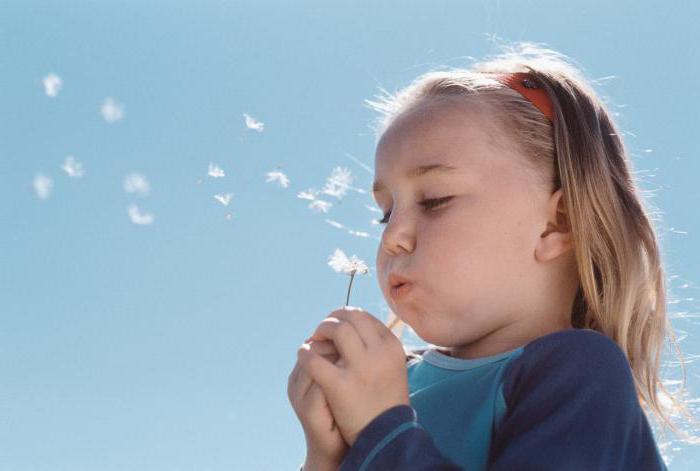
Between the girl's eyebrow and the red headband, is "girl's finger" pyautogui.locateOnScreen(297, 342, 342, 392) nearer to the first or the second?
the girl's eyebrow

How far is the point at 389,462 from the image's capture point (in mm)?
2010

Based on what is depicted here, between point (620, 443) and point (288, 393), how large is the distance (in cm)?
89

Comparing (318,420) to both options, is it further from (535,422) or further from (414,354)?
(414,354)

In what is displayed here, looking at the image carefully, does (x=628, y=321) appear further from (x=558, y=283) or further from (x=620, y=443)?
(x=620, y=443)

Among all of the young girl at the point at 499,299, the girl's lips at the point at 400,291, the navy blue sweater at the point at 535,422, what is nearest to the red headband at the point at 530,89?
the young girl at the point at 499,299

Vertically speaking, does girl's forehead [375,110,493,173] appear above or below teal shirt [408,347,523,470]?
above

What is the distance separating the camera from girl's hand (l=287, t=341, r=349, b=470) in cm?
222

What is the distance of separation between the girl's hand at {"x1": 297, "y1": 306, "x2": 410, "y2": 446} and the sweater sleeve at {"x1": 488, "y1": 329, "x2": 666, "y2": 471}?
30 centimetres

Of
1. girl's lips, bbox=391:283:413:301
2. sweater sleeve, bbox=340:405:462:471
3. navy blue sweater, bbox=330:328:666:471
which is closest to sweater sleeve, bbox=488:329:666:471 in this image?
navy blue sweater, bbox=330:328:666:471

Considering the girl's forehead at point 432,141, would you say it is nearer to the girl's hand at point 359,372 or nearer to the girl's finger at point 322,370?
the girl's hand at point 359,372

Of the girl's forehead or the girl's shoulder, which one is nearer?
the girl's forehead

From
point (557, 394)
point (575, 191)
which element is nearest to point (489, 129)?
point (575, 191)

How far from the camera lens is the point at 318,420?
224 centimetres

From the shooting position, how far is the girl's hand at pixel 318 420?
222cm
